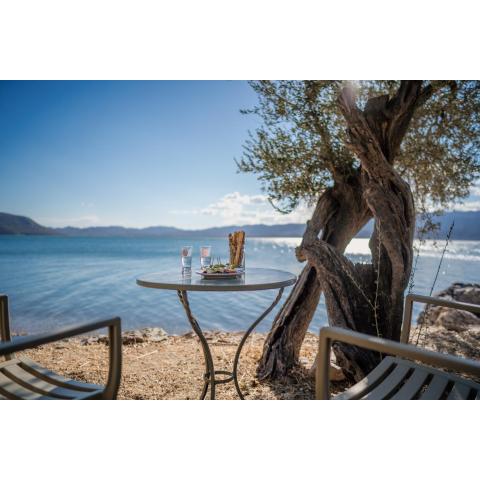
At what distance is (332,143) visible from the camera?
3703 mm

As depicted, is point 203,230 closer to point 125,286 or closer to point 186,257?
point 125,286

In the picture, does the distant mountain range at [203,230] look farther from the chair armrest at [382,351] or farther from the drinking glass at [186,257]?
the chair armrest at [382,351]

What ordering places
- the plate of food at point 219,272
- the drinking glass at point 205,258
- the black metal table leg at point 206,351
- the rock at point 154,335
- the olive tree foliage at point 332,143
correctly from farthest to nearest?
the rock at point 154,335, the olive tree foliage at point 332,143, the drinking glass at point 205,258, the black metal table leg at point 206,351, the plate of food at point 219,272

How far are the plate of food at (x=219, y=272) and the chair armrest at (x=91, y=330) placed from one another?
32.3 inches

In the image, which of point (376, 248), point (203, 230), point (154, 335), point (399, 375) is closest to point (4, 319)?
point (399, 375)

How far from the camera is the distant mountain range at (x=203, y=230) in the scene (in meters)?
4.30

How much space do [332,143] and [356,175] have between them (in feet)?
1.23

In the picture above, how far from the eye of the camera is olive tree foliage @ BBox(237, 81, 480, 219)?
3.59 metres

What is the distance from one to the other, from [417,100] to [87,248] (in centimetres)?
2419

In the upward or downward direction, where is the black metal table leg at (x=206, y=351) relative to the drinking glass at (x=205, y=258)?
downward

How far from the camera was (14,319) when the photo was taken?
6965 mm

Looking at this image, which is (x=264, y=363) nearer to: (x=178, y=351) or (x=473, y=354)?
(x=178, y=351)

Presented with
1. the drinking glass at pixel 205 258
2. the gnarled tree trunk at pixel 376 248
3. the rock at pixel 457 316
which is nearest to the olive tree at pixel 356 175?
the gnarled tree trunk at pixel 376 248
